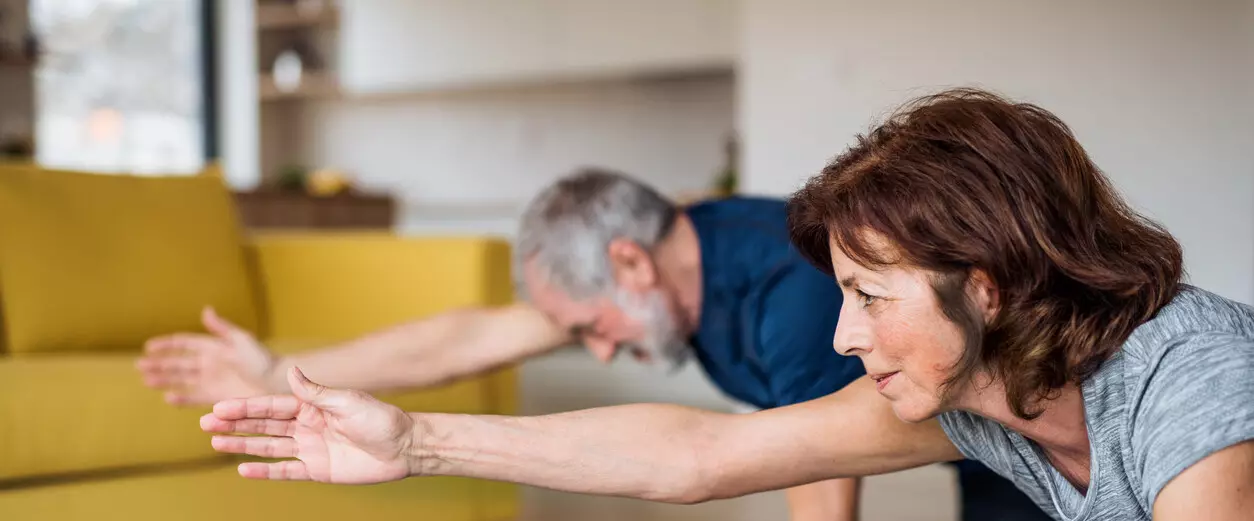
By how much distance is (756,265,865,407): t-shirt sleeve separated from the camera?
5.09ft

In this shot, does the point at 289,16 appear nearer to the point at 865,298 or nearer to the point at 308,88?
the point at 308,88

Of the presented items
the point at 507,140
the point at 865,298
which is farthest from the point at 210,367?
the point at 507,140

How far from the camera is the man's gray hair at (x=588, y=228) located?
1.80 metres

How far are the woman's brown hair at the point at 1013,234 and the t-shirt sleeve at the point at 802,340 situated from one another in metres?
0.48

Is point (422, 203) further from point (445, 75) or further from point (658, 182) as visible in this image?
point (658, 182)

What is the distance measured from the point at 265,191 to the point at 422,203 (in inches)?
83.0

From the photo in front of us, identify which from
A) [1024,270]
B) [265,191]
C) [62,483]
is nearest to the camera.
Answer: [1024,270]

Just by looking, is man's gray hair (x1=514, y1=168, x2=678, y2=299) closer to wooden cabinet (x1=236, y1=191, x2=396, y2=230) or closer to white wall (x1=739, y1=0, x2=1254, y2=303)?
white wall (x1=739, y1=0, x2=1254, y2=303)

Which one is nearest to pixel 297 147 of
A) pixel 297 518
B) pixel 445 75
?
pixel 445 75

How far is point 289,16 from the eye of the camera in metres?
6.97

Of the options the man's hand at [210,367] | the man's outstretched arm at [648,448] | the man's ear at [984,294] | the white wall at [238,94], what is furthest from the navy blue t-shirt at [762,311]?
the white wall at [238,94]

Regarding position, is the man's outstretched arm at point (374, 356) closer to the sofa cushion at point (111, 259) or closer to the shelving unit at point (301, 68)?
the sofa cushion at point (111, 259)

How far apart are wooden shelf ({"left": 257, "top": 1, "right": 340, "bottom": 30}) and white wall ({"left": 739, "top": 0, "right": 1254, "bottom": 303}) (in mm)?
3811

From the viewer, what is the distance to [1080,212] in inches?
39.6
